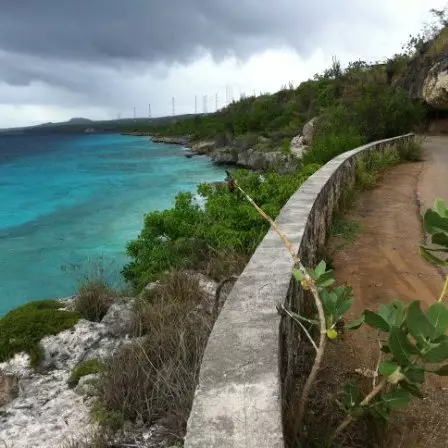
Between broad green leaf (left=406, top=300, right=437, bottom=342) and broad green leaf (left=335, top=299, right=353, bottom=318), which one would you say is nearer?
broad green leaf (left=406, top=300, right=437, bottom=342)

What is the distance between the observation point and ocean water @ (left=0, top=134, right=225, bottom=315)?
43.1ft

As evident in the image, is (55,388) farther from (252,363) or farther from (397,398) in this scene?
(397,398)

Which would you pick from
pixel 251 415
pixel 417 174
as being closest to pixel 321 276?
pixel 251 415

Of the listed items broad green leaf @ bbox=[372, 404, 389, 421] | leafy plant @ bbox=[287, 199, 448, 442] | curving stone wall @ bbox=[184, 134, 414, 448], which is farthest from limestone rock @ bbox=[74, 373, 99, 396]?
broad green leaf @ bbox=[372, 404, 389, 421]

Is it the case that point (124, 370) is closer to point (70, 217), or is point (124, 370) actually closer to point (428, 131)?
point (70, 217)

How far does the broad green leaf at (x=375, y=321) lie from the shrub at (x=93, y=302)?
170 inches

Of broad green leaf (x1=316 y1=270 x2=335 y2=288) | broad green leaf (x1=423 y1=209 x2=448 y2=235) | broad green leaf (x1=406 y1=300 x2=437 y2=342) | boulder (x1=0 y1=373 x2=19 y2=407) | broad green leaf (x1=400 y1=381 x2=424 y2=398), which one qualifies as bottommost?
boulder (x1=0 y1=373 x2=19 y2=407)

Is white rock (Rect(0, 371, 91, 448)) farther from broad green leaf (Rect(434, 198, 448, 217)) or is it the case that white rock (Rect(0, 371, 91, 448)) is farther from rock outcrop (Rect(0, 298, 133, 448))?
broad green leaf (Rect(434, 198, 448, 217))

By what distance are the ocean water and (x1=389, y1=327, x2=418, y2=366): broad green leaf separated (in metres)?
5.20

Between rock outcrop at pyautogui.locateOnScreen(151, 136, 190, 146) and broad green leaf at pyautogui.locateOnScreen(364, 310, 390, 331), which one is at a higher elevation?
broad green leaf at pyautogui.locateOnScreen(364, 310, 390, 331)

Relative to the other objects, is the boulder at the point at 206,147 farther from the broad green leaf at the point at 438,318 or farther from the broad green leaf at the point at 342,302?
the broad green leaf at the point at 438,318

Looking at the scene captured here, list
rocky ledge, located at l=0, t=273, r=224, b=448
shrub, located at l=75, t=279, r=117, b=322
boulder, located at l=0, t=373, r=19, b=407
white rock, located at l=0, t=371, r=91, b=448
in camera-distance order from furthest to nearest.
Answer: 1. shrub, located at l=75, t=279, r=117, b=322
2. boulder, located at l=0, t=373, r=19, b=407
3. white rock, located at l=0, t=371, r=91, b=448
4. rocky ledge, located at l=0, t=273, r=224, b=448

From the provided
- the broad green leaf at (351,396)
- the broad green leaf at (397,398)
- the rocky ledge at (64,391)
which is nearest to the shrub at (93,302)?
the rocky ledge at (64,391)

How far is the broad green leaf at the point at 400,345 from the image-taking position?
1682 mm
